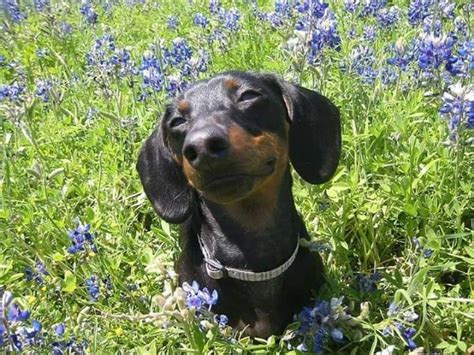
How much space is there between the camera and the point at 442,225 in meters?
2.65

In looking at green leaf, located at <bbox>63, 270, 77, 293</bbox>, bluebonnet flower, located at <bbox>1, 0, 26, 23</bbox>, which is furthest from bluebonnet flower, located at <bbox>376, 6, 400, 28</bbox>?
bluebonnet flower, located at <bbox>1, 0, 26, 23</bbox>

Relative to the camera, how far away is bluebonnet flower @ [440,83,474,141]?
2.27 metres

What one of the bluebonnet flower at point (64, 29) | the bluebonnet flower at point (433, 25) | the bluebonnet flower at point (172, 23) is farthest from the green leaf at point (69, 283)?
the bluebonnet flower at point (172, 23)

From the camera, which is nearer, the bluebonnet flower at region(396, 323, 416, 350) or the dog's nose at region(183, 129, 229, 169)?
the dog's nose at region(183, 129, 229, 169)

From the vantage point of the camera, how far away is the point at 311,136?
2.45 meters

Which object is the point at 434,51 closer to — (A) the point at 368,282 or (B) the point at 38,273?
(A) the point at 368,282

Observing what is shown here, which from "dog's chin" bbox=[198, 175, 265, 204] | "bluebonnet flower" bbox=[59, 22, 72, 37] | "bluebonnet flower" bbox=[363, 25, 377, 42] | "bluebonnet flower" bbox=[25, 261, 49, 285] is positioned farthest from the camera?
"bluebonnet flower" bbox=[59, 22, 72, 37]

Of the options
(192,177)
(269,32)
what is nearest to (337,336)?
(192,177)

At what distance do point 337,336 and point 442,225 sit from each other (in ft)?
2.73

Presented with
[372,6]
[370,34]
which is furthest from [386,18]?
[370,34]

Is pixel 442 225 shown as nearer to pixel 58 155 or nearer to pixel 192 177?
pixel 192 177

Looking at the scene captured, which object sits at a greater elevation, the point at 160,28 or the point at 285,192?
the point at 285,192

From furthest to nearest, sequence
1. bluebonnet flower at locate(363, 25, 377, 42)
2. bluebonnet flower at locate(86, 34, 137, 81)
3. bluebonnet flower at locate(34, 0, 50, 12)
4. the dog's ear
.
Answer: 1. bluebonnet flower at locate(34, 0, 50, 12)
2. bluebonnet flower at locate(363, 25, 377, 42)
3. bluebonnet flower at locate(86, 34, 137, 81)
4. the dog's ear

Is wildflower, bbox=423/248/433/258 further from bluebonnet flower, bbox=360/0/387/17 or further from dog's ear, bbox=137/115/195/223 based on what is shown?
bluebonnet flower, bbox=360/0/387/17
